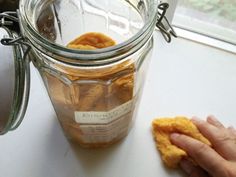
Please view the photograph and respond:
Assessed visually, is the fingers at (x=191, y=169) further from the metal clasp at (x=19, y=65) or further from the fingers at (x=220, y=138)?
the metal clasp at (x=19, y=65)

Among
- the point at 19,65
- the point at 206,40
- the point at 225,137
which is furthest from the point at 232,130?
the point at 19,65

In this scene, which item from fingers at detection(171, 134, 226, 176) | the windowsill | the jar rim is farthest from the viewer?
the windowsill

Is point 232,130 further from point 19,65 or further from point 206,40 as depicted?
point 19,65

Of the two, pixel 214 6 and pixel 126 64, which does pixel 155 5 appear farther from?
pixel 214 6

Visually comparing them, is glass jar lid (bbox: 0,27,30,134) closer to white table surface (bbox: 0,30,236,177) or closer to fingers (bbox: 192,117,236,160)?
white table surface (bbox: 0,30,236,177)

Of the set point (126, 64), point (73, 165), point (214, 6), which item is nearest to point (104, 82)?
point (126, 64)

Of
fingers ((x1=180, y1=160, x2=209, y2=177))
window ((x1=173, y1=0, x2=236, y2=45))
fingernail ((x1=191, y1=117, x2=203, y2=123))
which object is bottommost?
fingers ((x1=180, y1=160, x2=209, y2=177))

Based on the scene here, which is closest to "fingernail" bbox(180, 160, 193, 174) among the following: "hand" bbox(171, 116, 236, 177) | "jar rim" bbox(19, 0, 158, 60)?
"hand" bbox(171, 116, 236, 177)
